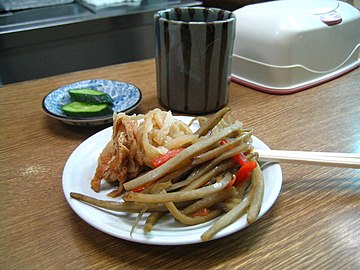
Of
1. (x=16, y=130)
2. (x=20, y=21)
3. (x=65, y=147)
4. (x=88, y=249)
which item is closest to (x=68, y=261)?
(x=88, y=249)

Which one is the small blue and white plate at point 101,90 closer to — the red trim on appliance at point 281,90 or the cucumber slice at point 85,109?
the cucumber slice at point 85,109

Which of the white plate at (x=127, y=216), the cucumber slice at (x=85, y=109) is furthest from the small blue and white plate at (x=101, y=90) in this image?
the white plate at (x=127, y=216)

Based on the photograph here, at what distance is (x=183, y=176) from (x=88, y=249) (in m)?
0.18

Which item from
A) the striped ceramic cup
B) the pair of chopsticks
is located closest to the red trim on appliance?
the striped ceramic cup

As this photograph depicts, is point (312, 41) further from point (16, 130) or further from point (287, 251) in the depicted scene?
point (16, 130)

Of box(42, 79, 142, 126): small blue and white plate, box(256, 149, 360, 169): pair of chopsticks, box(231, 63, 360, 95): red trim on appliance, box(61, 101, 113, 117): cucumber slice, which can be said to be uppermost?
box(256, 149, 360, 169): pair of chopsticks

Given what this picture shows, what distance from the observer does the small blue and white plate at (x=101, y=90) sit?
A: 2.60 feet

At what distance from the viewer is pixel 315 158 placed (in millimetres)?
623

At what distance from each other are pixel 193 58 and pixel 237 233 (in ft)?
1.49

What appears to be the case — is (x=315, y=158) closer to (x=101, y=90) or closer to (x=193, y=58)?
(x=193, y=58)

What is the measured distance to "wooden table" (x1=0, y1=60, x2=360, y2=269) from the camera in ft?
1.63

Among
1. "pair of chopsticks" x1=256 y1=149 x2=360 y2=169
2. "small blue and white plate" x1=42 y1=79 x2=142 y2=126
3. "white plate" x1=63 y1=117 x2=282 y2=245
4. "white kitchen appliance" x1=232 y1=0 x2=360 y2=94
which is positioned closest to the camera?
"white plate" x1=63 y1=117 x2=282 y2=245

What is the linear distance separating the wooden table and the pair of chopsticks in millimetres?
47

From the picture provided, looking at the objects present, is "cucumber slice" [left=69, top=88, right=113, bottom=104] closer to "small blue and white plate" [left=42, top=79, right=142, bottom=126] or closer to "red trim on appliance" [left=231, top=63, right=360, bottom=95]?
"small blue and white plate" [left=42, top=79, right=142, bottom=126]
